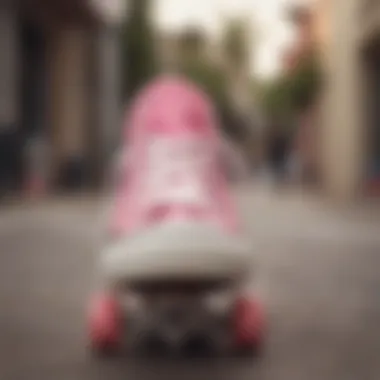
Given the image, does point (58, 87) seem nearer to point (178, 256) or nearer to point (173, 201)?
point (173, 201)

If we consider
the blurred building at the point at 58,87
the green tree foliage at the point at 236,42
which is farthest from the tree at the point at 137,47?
the green tree foliage at the point at 236,42

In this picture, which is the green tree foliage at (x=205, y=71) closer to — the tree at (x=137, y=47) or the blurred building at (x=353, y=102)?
the tree at (x=137, y=47)

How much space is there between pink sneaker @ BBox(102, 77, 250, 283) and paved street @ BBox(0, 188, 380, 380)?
0.51 ft

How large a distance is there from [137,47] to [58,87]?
257cm

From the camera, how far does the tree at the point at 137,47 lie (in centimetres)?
1399

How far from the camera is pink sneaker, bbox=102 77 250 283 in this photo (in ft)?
5.08

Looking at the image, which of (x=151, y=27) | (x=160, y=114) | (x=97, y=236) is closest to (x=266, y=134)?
(x=151, y=27)

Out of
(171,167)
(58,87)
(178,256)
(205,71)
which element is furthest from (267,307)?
(205,71)

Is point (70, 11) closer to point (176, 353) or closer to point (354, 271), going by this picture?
point (354, 271)

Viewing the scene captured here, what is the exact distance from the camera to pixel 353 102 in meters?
9.95

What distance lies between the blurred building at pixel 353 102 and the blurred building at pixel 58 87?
9.53ft

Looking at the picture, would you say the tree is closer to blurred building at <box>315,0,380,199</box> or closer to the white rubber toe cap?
blurred building at <box>315,0,380,199</box>

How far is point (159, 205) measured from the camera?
1722mm

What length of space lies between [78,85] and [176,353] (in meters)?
10.9
